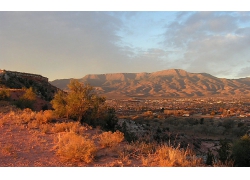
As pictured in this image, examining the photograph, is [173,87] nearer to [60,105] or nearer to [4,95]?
[4,95]

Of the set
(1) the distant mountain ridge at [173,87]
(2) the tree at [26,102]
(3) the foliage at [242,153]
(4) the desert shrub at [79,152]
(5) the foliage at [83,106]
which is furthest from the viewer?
(1) the distant mountain ridge at [173,87]

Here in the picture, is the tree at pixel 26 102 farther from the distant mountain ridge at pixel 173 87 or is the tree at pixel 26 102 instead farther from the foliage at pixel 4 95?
the distant mountain ridge at pixel 173 87

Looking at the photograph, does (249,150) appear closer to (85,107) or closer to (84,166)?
(85,107)

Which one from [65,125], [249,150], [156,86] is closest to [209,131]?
[249,150]

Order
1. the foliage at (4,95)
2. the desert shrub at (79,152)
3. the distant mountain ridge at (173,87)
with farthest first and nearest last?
the distant mountain ridge at (173,87), the foliage at (4,95), the desert shrub at (79,152)

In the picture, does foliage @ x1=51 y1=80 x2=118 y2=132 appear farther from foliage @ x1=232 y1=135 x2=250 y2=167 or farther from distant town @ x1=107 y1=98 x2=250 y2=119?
distant town @ x1=107 y1=98 x2=250 y2=119

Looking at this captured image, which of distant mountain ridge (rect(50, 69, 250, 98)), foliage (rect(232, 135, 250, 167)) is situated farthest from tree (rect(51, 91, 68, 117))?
distant mountain ridge (rect(50, 69, 250, 98))

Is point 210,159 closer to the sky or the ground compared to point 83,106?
closer to the ground

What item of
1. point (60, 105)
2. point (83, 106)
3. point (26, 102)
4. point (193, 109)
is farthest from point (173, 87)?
point (83, 106)

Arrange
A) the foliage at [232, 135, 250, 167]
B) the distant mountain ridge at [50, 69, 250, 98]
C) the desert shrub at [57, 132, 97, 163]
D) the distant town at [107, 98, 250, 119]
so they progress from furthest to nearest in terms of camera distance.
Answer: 1. the distant mountain ridge at [50, 69, 250, 98]
2. the distant town at [107, 98, 250, 119]
3. the foliage at [232, 135, 250, 167]
4. the desert shrub at [57, 132, 97, 163]

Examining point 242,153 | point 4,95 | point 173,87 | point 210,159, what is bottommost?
point 242,153

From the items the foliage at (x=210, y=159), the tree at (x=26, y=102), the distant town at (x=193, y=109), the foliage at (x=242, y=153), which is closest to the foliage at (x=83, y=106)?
the tree at (x=26, y=102)

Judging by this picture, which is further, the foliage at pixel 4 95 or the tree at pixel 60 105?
the foliage at pixel 4 95
